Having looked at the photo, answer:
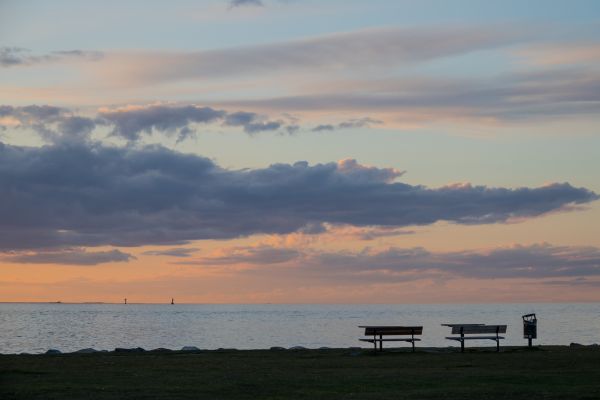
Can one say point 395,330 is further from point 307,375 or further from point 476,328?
point 307,375

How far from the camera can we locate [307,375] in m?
29.7

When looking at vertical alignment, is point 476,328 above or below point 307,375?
above

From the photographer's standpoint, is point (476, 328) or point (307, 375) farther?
point (476, 328)

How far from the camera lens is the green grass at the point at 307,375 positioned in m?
24.5

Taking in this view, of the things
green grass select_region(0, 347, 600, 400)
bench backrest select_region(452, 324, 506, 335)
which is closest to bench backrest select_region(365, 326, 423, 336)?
green grass select_region(0, 347, 600, 400)

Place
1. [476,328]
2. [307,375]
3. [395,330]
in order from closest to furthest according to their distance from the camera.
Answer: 1. [307,375]
2. [476,328]
3. [395,330]

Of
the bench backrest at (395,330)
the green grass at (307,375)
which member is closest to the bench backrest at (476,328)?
the green grass at (307,375)

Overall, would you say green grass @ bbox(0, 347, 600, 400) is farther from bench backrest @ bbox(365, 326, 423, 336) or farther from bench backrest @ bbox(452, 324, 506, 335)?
bench backrest @ bbox(365, 326, 423, 336)

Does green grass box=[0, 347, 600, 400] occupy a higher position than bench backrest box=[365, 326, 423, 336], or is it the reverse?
bench backrest box=[365, 326, 423, 336]

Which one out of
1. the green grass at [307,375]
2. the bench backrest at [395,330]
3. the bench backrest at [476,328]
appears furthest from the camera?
the bench backrest at [395,330]

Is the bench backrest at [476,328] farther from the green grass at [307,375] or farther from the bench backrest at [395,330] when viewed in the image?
the bench backrest at [395,330]

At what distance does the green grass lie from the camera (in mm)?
24547

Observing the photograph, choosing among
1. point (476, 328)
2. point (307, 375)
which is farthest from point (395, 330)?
point (307, 375)

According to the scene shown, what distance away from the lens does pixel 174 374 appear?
3008 cm
